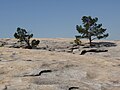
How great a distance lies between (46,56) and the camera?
20.3 metres

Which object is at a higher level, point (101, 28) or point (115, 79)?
point (101, 28)

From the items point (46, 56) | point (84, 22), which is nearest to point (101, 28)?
point (84, 22)

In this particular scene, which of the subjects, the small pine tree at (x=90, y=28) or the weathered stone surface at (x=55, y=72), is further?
the small pine tree at (x=90, y=28)

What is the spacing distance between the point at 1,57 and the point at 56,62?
3455 millimetres

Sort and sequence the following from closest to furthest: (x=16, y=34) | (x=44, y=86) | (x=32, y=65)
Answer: (x=44, y=86) < (x=32, y=65) < (x=16, y=34)

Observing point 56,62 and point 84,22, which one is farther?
point 84,22

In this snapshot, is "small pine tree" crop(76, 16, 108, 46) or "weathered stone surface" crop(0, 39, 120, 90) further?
"small pine tree" crop(76, 16, 108, 46)

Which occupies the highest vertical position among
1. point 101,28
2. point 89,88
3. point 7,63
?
point 101,28

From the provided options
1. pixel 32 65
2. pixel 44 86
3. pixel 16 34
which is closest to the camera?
pixel 44 86

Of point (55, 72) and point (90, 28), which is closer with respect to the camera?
point (55, 72)

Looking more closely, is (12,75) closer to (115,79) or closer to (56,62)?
(56,62)

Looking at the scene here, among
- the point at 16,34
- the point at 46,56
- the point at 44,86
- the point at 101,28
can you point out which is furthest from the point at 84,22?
the point at 44,86

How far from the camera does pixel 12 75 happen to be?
635 inches

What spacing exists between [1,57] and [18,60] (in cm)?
124
